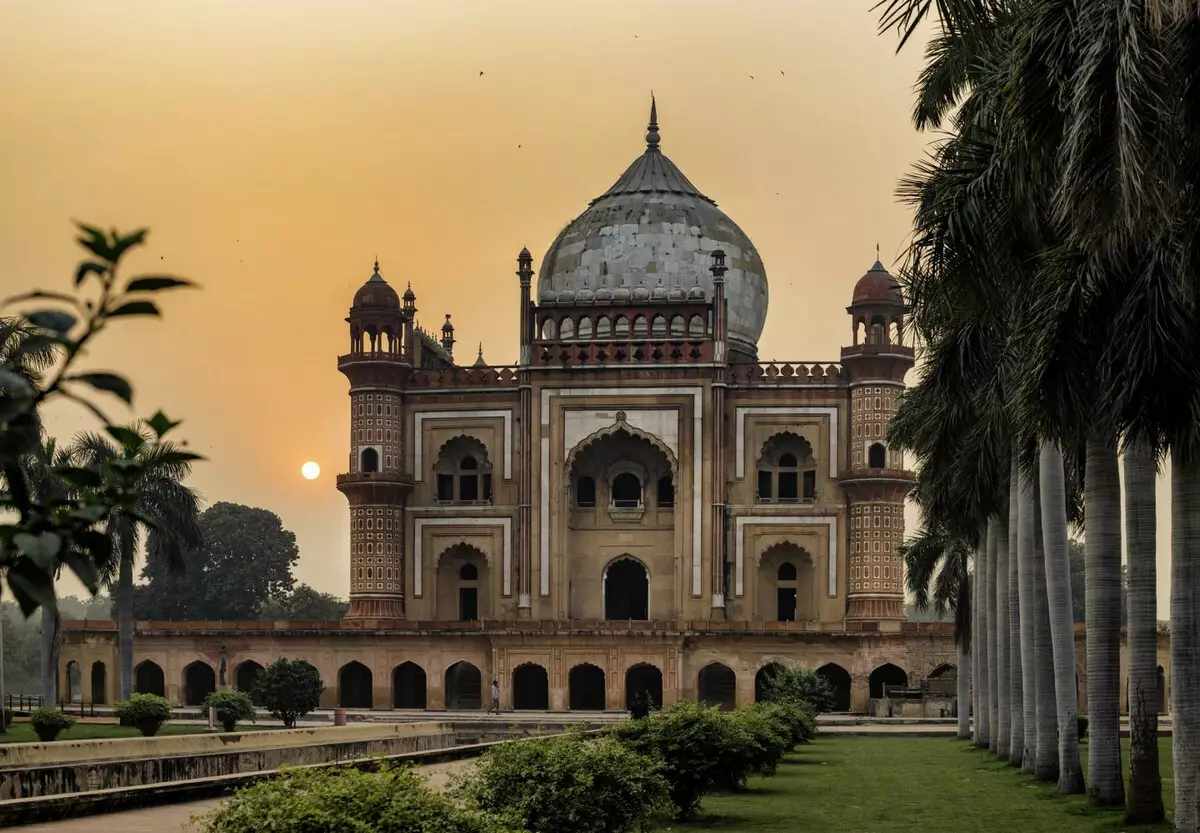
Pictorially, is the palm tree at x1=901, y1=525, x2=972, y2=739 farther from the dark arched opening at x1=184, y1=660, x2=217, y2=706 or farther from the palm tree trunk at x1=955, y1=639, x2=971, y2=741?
the dark arched opening at x1=184, y1=660, x2=217, y2=706

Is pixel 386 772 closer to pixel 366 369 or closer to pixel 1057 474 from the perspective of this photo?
pixel 1057 474

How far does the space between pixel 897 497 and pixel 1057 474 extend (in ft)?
102

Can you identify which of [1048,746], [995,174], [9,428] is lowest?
[1048,746]

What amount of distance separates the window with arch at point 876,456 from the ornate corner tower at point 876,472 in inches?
1.2

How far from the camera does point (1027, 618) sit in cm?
2381

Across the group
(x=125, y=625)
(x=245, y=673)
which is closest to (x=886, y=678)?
(x=245, y=673)

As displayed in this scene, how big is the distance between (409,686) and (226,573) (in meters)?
23.3

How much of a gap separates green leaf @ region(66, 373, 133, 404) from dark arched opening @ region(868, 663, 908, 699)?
159 feet

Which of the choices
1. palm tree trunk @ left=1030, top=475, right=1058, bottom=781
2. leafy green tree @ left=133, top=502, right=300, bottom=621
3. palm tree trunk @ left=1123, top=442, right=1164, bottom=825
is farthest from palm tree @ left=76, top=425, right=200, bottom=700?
leafy green tree @ left=133, top=502, right=300, bottom=621

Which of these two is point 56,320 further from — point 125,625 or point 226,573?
point 226,573

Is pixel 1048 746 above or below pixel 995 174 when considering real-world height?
below

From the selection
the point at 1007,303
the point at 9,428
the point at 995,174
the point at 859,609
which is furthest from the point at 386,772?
the point at 859,609

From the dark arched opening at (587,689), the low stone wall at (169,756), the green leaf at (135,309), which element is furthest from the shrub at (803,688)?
the green leaf at (135,309)

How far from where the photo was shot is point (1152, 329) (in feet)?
43.7
